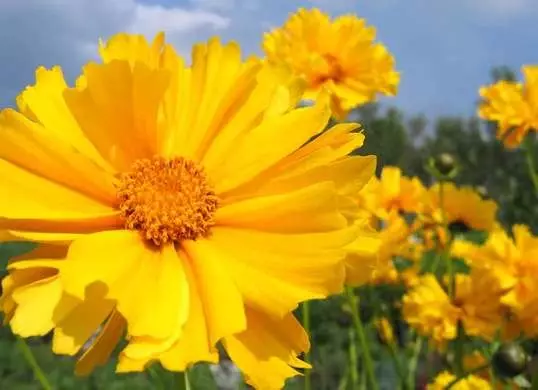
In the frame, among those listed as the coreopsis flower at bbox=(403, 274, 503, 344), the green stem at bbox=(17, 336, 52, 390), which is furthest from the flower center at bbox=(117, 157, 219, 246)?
the coreopsis flower at bbox=(403, 274, 503, 344)

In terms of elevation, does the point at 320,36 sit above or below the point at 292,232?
above

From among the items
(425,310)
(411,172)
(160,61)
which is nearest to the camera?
(160,61)

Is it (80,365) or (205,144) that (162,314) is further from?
(205,144)

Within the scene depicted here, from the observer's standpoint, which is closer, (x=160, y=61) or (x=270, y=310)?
(x=270, y=310)

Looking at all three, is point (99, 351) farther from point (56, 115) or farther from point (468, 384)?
point (468, 384)

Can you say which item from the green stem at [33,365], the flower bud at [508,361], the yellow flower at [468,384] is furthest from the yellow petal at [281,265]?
the yellow flower at [468,384]

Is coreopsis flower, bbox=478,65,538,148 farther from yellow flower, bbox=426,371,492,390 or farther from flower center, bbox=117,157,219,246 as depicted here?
flower center, bbox=117,157,219,246

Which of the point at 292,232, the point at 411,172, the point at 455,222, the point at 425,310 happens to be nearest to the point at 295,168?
the point at 292,232

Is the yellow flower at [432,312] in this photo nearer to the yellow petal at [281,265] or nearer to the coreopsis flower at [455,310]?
the coreopsis flower at [455,310]
